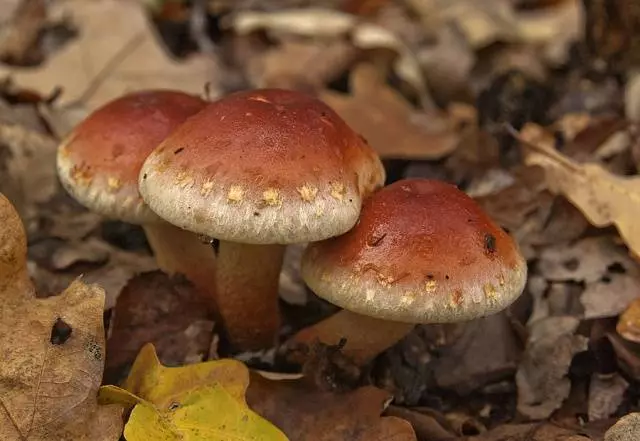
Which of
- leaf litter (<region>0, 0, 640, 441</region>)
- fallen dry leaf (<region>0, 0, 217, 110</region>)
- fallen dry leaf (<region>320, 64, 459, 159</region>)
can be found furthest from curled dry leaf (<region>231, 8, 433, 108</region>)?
fallen dry leaf (<region>0, 0, 217, 110</region>)

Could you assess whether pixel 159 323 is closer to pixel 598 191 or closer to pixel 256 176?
pixel 256 176

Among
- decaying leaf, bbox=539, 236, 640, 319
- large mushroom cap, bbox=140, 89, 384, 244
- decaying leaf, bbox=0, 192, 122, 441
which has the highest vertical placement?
large mushroom cap, bbox=140, 89, 384, 244

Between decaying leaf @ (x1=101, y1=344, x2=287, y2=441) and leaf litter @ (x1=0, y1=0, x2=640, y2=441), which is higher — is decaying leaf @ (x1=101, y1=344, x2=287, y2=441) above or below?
above

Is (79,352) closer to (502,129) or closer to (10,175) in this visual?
(10,175)

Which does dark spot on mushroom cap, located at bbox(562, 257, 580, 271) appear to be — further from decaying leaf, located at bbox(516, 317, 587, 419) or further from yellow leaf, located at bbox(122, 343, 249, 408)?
yellow leaf, located at bbox(122, 343, 249, 408)

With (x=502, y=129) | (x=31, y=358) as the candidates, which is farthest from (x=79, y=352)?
(x=502, y=129)

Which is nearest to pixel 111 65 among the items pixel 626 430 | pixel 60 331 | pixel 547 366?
pixel 60 331
